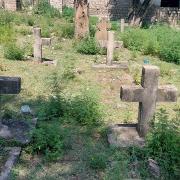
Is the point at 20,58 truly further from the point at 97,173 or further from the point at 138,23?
the point at 138,23

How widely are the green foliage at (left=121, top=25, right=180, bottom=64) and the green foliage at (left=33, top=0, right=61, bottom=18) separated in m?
8.03

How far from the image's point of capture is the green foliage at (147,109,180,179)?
4383 mm

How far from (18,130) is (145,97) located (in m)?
1.73

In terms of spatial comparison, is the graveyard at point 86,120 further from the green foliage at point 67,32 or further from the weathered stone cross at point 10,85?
the green foliage at point 67,32

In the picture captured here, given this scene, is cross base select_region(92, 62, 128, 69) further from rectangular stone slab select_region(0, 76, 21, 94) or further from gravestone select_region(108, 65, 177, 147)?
rectangular stone slab select_region(0, 76, 21, 94)

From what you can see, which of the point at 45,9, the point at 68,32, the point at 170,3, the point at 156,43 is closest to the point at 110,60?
the point at 156,43

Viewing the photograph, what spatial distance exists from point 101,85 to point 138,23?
11.6 metres

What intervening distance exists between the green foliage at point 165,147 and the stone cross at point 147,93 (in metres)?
0.30

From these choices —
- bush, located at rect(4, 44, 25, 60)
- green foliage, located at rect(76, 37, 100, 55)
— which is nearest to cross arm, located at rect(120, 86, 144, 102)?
bush, located at rect(4, 44, 25, 60)

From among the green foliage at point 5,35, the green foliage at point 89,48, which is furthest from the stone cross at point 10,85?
the green foliage at point 5,35

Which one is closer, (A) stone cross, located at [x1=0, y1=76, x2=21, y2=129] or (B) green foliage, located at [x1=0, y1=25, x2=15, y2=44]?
(A) stone cross, located at [x1=0, y1=76, x2=21, y2=129]

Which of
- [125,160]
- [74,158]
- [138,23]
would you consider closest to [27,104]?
[74,158]

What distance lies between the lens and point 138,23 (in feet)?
62.3

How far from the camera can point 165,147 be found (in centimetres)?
459
